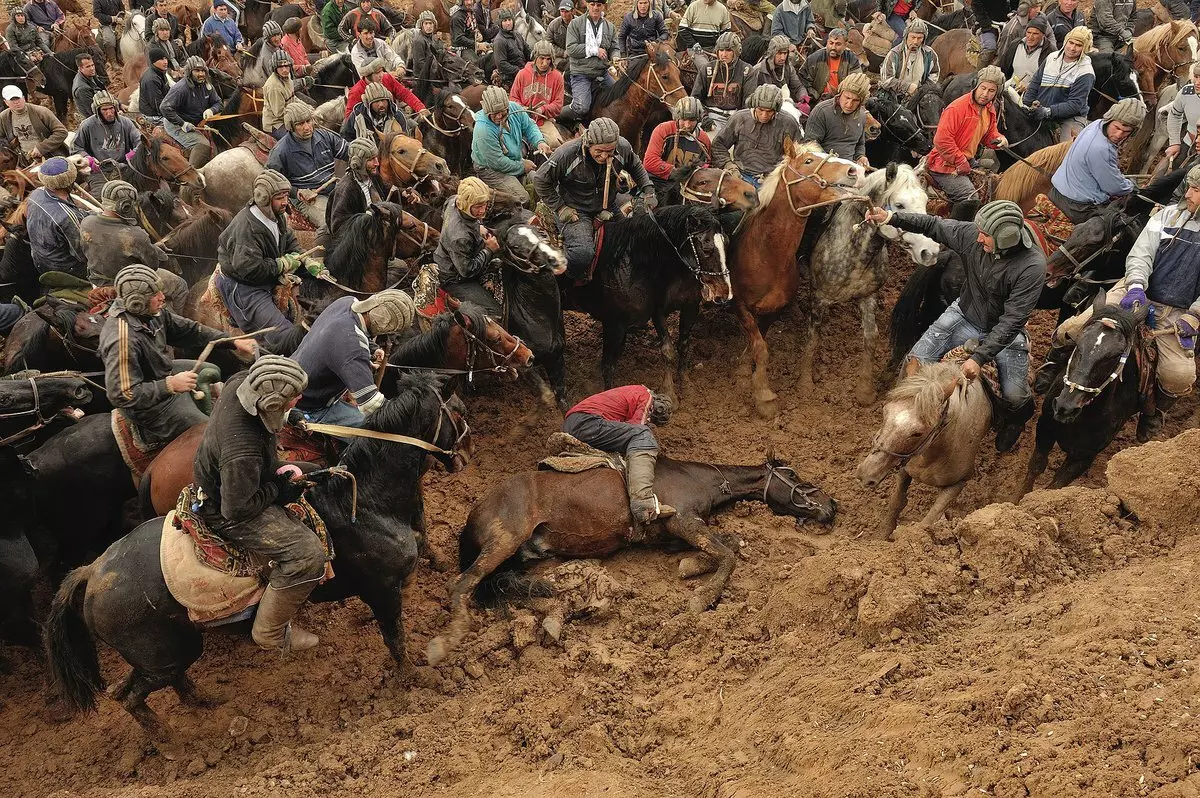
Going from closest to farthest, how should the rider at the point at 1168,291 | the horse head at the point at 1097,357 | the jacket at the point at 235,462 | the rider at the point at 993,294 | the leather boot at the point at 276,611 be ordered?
the jacket at the point at 235,462, the leather boot at the point at 276,611, the horse head at the point at 1097,357, the rider at the point at 993,294, the rider at the point at 1168,291

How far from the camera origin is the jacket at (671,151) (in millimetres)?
10234

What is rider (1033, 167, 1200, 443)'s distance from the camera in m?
7.21

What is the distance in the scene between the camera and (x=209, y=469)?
5117mm

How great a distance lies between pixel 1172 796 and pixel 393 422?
4385mm

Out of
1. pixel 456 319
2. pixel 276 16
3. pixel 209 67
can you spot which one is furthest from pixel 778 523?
pixel 276 16

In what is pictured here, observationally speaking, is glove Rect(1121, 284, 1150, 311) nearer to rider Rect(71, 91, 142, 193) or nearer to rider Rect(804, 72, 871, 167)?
rider Rect(804, 72, 871, 167)

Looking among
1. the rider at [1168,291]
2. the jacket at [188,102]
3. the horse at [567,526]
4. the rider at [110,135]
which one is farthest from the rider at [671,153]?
the jacket at [188,102]

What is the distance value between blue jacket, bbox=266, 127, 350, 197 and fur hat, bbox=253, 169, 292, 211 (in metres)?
2.49

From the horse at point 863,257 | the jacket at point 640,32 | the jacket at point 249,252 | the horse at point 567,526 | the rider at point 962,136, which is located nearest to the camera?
the horse at point 567,526

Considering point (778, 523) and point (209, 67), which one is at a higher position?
point (209, 67)

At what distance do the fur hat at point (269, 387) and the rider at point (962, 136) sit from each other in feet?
25.5

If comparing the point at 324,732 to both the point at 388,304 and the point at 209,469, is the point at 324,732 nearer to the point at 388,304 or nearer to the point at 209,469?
the point at 209,469

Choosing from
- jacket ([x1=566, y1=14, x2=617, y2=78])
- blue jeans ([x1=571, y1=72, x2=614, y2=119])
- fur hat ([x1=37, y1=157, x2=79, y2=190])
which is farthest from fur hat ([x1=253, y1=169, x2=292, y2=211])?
jacket ([x1=566, y1=14, x2=617, y2=78])

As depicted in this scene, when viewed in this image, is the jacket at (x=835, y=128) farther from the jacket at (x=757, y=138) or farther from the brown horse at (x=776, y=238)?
the brown horse at (x=776, y=238)
